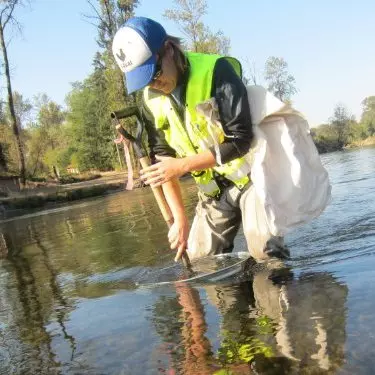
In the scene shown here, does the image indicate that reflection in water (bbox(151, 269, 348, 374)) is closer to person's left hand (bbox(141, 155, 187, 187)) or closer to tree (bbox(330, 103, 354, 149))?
person's left hand (bbox(141, 155, 187, 187))

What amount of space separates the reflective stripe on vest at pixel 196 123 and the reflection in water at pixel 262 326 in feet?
2.89

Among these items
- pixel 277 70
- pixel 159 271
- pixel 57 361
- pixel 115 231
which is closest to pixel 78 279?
pixel 159 271

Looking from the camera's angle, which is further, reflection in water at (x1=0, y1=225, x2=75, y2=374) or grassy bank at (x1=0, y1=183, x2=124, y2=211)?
grassy bank at (x1=0, y1=183, x2=124, y2=211)

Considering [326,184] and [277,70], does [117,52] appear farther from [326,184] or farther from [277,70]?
[277,70]

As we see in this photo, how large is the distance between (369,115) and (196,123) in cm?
11277

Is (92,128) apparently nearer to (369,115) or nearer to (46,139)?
(46,139)

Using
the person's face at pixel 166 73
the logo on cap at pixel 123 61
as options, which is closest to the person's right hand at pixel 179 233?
the person's face at pixel 166 73

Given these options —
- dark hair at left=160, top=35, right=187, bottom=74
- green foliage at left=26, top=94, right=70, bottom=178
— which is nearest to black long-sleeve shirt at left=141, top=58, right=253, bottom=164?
dark hair at left=160, top=35, right=187, bottom=74

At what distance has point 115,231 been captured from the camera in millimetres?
10008

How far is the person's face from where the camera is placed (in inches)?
136

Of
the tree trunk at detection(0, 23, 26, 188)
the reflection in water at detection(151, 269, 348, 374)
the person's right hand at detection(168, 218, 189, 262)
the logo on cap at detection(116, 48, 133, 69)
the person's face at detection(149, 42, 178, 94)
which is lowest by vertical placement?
the reflection in water at detection(151, 269, 348, 374)

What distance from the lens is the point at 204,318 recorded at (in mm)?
3316

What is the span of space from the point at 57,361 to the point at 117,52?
1945mm

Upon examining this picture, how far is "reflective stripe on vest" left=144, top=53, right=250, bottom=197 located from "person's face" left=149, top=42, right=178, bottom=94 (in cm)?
11
